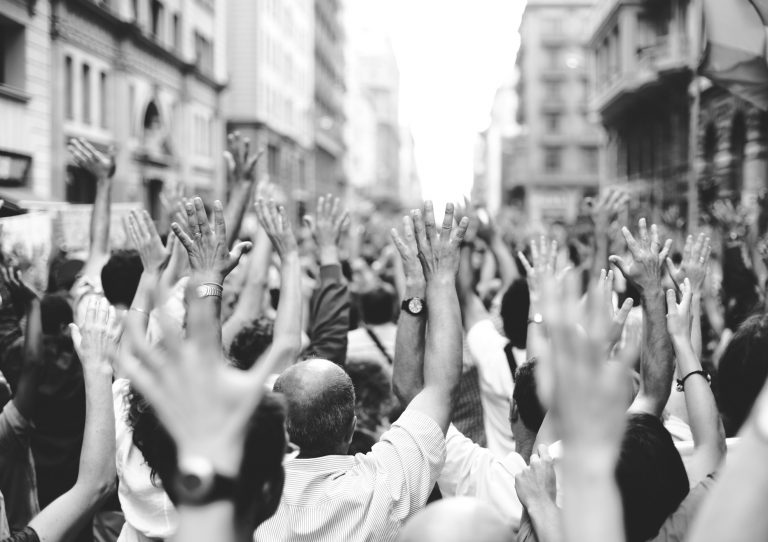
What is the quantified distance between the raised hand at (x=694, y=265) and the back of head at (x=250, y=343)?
207 centimetres

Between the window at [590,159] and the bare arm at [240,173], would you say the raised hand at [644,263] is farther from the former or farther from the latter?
the window at [590,159]

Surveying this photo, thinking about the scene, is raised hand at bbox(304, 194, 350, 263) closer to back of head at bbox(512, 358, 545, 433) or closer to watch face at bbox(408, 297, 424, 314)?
watch face at bbox(408, 297, 424, 314)

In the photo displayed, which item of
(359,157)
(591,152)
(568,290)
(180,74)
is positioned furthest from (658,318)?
(359,157)

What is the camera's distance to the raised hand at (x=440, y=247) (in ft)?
10.3

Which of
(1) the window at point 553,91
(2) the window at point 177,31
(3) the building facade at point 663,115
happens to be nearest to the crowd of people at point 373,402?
(3) the building facade at point 663,115

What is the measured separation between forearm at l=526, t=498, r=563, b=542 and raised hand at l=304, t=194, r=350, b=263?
2.77 meters

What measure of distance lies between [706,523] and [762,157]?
24286mm

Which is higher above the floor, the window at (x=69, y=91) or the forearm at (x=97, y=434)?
the window at (x=69, y=91)

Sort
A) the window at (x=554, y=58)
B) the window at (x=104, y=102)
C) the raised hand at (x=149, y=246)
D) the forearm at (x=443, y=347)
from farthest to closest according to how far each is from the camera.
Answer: the window at (x=554, y=58), the window at (x=104, y=102), the raised hand at (x=149, y=246), the forearm at (x=443, y=347)

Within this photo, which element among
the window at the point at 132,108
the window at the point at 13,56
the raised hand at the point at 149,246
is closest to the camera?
the raised hand at the point at 149,246

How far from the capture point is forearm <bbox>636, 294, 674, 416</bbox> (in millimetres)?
3209

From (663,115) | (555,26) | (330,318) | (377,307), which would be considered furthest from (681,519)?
(555,26)

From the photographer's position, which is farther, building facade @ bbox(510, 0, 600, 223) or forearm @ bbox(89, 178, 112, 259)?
building facade @ bbox(510, 0, 600, 223)

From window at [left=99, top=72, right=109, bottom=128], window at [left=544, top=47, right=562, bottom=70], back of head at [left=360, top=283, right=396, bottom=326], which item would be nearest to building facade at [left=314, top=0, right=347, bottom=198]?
window at [left=544, top=47, right=562, bottom=70]
